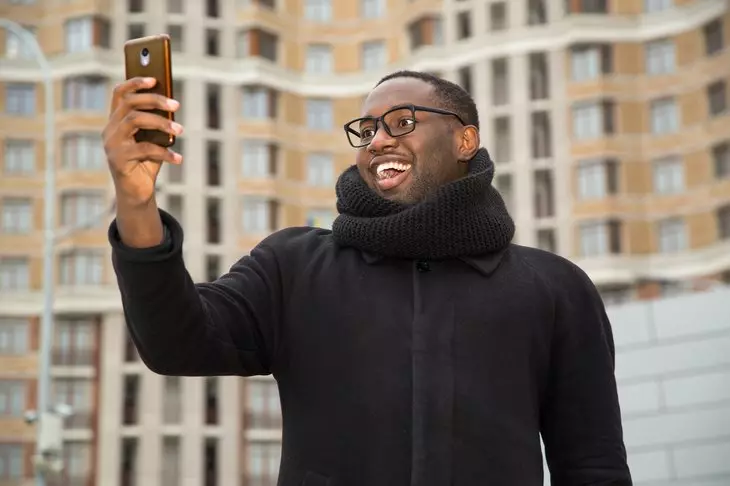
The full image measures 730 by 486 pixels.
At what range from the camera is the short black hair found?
327 centimetres

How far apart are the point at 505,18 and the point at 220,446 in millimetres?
18315

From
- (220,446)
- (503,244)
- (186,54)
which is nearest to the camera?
(503,244)

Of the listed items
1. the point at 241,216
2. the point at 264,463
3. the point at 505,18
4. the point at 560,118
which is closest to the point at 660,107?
the point at 560,118

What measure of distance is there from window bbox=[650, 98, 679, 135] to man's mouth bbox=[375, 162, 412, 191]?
145 ft

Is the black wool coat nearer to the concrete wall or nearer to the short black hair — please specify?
the short black hair

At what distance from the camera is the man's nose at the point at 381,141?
315 cm

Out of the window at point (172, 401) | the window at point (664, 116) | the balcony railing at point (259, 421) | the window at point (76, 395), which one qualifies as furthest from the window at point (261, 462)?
the window at point (664, 116)

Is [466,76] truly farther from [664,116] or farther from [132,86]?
[132,86]

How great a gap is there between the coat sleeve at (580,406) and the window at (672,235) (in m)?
43.4

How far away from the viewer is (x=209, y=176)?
161ft

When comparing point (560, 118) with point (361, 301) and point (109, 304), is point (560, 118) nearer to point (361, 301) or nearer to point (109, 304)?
point (109, 304)

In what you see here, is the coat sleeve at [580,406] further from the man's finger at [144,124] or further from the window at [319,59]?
the window at [319,59]

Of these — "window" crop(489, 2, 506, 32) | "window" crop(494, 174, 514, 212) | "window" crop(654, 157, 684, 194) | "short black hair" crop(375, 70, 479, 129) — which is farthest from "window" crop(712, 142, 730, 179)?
"short black hair" crop(375, 70, 479, 129)

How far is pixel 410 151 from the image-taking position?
318 centimetres
